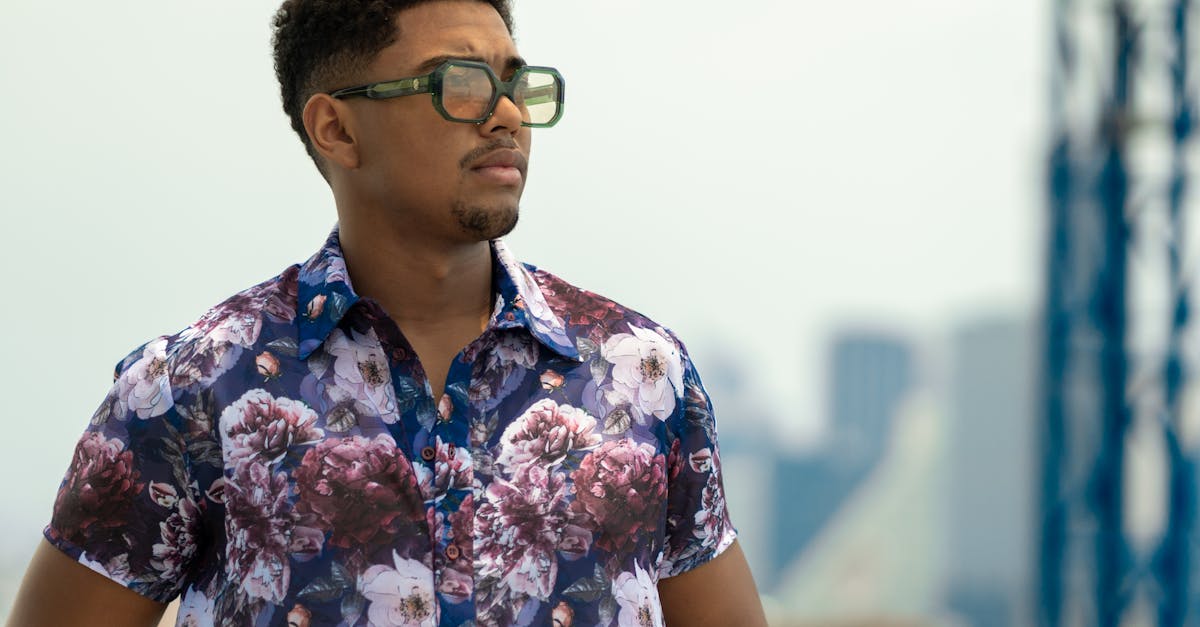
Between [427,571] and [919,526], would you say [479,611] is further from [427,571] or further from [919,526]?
[919,526]

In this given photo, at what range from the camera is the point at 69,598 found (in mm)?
1434

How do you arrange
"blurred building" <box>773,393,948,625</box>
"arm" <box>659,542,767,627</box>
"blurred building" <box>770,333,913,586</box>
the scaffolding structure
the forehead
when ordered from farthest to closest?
"blurred building" <box>770,333,913,586</box>, "blurred building" <box>773,393,948,625</box>, the scaffolding structure, "arm" <box>659,542,767,627</box>, the forehead

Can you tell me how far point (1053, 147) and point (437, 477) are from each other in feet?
22.7

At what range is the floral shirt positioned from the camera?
1.40 meters

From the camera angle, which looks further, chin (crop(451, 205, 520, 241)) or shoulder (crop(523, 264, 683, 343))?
shoulder (crop(523, 264, 683, 343))

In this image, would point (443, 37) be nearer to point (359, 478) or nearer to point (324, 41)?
point (324, 41)

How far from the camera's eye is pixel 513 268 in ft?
5.22

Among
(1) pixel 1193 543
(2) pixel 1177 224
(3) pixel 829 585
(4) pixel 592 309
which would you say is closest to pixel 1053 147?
(2) pixel 1177 224

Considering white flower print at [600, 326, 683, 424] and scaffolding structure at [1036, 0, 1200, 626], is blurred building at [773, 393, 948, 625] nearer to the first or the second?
scaffolding structure at [1036, 0, 1200, 626]

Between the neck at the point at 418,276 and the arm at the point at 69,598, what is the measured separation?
1.23ft

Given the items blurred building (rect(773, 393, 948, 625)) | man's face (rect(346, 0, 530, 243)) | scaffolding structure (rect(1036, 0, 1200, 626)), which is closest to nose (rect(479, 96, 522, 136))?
man's face (rect(346, 0, 530, 243))

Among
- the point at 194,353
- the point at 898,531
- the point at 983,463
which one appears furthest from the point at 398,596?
the point at 898,531

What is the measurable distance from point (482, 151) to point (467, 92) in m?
0.06

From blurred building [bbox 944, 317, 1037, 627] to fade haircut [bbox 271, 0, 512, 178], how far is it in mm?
84339
